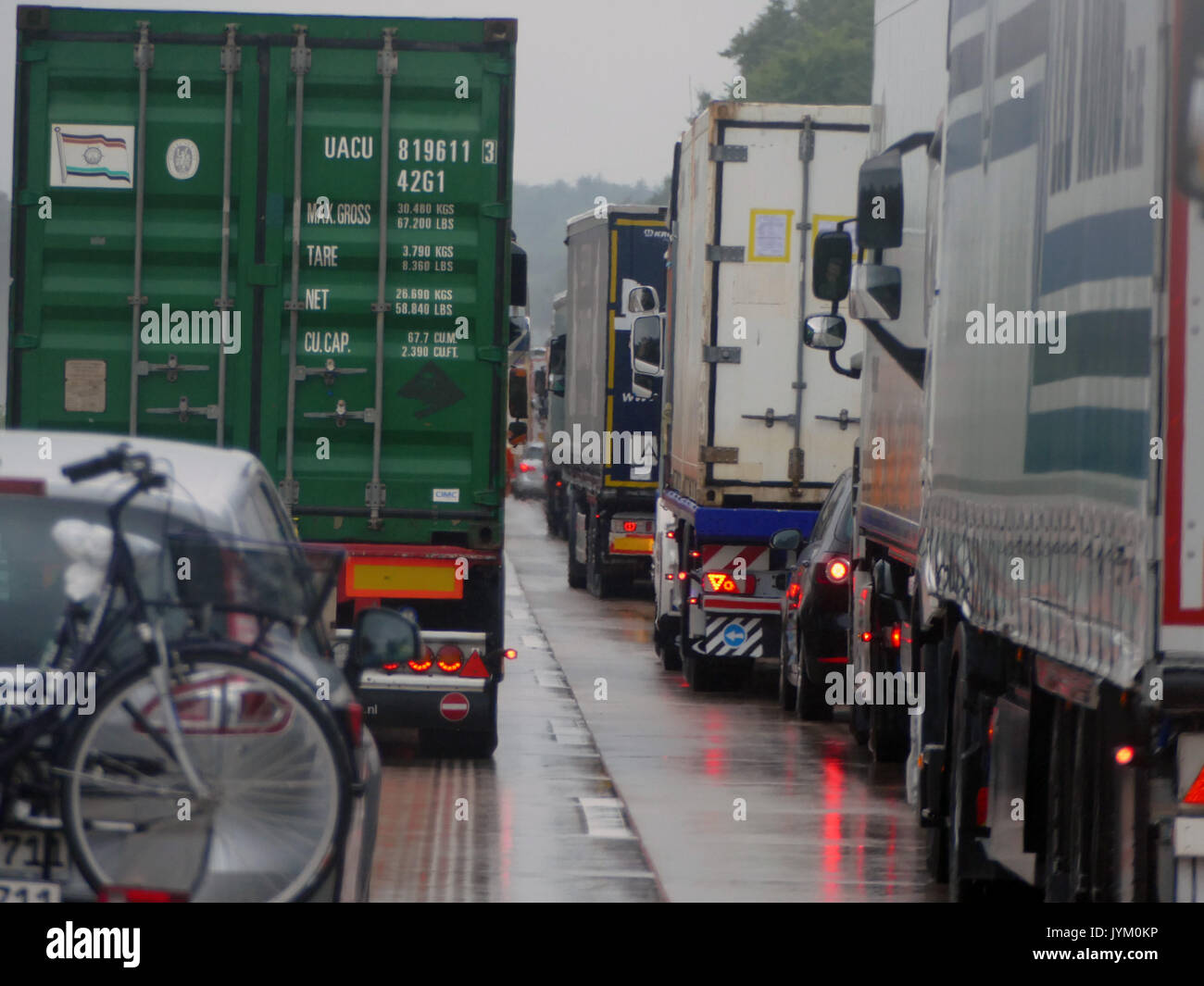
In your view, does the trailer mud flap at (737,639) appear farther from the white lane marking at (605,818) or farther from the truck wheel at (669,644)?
the white lane marking at (605,818)

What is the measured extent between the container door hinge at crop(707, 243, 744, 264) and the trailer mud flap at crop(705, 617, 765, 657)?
2.79 m

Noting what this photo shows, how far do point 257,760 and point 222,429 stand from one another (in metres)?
7.77

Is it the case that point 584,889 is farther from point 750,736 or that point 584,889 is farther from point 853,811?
point 750,736

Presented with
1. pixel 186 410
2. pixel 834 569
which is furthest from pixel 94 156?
pixel 834 569

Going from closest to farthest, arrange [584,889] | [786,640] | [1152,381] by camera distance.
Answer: [1152,381] → [584,889] → [786,640]

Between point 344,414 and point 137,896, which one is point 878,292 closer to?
point 344,414

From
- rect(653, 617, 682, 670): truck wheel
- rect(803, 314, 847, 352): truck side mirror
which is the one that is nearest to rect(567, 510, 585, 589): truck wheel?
rect(653, 617, 682, 670): truck wheel

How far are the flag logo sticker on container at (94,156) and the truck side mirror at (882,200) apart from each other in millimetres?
4348

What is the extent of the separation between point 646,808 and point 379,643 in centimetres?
586

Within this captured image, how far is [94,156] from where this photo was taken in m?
12.3

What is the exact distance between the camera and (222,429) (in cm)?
1228

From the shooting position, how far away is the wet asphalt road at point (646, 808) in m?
9.31

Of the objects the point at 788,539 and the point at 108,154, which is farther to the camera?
the point at 788,539
